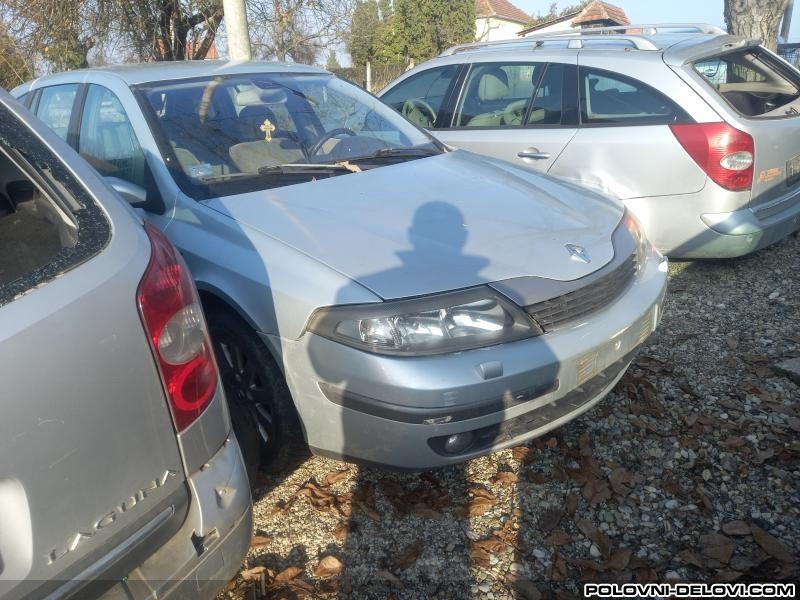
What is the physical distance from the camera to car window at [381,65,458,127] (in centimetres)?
535

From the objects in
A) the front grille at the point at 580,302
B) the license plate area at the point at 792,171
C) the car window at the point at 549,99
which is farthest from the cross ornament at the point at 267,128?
the license plate area at the point at 792,171

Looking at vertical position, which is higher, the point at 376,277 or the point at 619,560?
the point at 376,277

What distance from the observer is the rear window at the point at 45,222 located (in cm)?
146

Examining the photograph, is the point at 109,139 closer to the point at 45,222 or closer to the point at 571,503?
the point at 45,222

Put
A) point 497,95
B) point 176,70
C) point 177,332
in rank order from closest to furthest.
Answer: point 177,332 → point 176,70 → point 497,95

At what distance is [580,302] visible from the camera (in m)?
2.46

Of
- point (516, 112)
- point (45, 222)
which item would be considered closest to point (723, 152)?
point (516, 112)

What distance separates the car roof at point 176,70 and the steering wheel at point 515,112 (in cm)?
158

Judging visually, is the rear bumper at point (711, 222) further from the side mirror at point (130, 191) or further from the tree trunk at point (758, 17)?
the tree trunk at point (758, 17)

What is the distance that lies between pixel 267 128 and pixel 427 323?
1734mm

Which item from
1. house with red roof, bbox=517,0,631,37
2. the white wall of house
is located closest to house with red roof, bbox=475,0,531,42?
the white wall of house

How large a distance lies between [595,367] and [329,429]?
102cm

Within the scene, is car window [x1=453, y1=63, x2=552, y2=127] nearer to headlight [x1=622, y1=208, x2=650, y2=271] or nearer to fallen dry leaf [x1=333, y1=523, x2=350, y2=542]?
headlight [x1=622, y1=208, x2=650, y2=271]

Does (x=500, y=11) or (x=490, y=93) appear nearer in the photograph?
(x=490, y=93)
